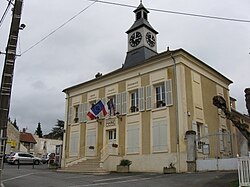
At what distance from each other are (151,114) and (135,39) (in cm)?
861

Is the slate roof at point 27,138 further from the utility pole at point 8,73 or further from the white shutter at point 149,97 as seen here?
the utility pole at point 8,73

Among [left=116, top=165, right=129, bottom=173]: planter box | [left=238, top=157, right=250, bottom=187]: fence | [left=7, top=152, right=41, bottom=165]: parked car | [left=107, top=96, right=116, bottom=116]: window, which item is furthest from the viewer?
[left=7, top=152, right=41, bottom=165]: parked car

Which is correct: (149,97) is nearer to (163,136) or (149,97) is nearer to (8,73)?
(163,136)

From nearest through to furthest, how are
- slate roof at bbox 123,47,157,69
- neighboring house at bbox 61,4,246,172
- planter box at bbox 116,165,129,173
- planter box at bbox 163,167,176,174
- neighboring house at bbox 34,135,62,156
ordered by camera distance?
planter box at bbox 163,167,176,174 → neighboring house at bbox 61,4,246,172 → planter box at bbox 116,165,129,173 → slate roof at bbox 123,47,157,69 → neighboring house at bbox 34,135,62,156

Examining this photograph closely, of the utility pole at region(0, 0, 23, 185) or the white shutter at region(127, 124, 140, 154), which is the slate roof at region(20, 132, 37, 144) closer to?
the white shutter at region(127, 124, 140, 154)

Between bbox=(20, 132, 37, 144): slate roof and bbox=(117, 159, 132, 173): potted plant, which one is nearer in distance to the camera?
bbox=(117, 159, 132, 173): potted plant

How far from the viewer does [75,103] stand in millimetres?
27906

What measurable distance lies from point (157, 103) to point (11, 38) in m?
13.5

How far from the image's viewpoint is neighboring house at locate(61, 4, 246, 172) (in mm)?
19453

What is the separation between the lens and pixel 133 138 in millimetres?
21578

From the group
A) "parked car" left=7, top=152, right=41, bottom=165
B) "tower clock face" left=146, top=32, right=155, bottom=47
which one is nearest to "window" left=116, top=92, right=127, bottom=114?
"tower clock face" left=146, top=32, right=155, bottom=47

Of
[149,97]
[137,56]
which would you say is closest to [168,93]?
[149,97]

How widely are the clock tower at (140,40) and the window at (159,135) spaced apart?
7058 millimetres

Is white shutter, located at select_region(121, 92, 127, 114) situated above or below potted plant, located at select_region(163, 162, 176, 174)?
above
